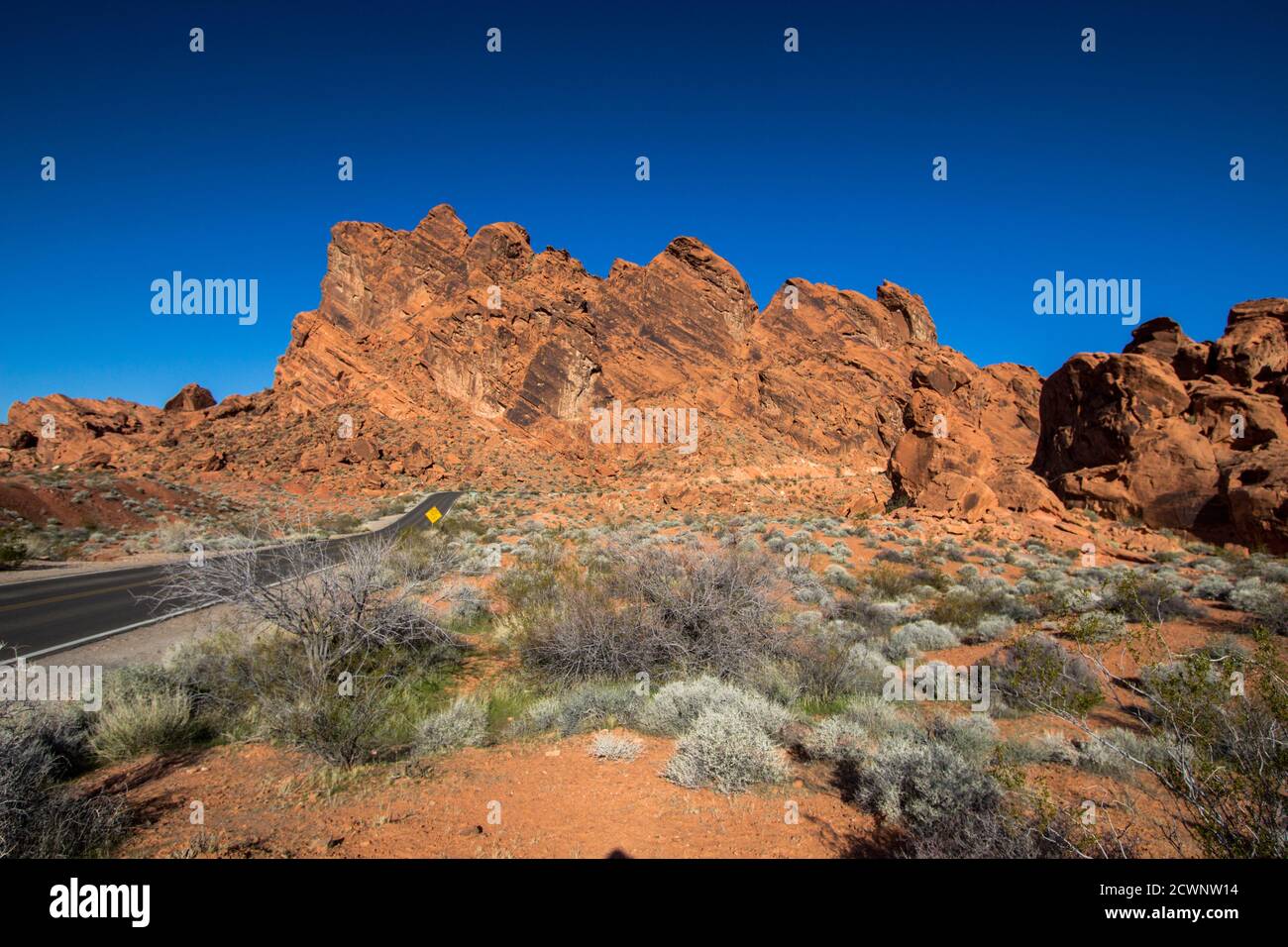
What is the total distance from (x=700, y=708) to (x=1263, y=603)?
1050cm

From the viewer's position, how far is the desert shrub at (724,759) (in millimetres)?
4500

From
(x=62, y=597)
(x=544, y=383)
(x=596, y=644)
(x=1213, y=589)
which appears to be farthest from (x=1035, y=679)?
(x=544, y=383)

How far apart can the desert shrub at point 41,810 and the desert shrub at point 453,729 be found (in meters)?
2.03

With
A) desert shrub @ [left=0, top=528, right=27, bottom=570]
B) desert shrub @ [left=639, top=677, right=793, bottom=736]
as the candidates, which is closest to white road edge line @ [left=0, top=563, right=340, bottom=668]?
desert shrub @ [left=639, top=677, right=793, bottom=736]

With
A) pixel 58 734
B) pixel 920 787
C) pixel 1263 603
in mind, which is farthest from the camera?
pixel 1263 603

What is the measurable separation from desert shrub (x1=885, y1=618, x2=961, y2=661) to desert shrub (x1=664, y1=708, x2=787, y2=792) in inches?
180

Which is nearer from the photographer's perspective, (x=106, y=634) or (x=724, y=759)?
(x=724, y=759)

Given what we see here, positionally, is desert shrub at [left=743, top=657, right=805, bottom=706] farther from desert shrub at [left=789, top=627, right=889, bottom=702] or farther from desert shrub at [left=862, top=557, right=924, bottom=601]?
desert shrub at [left=862, top=557, right=924, bottom=601]

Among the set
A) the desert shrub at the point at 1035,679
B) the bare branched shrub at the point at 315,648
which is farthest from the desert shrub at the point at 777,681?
the bare branched shrub at the point at 315,648

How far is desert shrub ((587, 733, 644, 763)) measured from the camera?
5.01 m

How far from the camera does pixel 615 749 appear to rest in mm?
5047

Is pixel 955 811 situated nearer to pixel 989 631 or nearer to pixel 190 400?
pixel 989 631


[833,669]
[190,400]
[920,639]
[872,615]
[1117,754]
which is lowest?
[920,639]

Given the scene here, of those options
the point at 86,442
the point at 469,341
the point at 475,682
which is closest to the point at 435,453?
the point at 469,341
